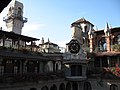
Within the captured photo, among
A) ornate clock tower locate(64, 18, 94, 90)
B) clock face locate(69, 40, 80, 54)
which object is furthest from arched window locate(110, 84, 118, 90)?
clock face locate(69, 40, 80, 54)

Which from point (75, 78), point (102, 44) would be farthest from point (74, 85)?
point (102, 44)

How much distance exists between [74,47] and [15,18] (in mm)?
26069

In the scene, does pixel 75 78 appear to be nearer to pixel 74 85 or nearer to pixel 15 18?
pixel 74 85

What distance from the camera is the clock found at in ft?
125

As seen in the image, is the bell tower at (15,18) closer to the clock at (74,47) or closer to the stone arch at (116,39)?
the clock at (74,47)

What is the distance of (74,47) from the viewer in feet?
126

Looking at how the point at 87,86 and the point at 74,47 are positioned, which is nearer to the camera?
the point at 87,86

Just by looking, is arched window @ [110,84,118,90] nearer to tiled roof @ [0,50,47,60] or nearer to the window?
the window

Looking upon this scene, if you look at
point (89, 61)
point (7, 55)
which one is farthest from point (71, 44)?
point (7, 55)

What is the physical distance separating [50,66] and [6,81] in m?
19.1

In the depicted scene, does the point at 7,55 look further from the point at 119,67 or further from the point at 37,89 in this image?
the point at 119,67

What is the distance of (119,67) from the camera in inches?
1426

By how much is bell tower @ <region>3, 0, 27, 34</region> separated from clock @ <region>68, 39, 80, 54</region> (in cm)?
2437

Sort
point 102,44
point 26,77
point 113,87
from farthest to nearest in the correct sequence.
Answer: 1. point 102,44
2. point 113,87
3. point 26,77
